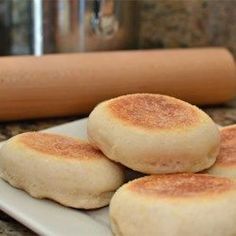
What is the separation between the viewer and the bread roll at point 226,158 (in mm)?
641

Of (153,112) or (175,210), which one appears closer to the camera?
(175,210)

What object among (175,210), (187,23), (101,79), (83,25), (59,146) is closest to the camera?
(175,210)

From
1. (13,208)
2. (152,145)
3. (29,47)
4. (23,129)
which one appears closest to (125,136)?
(152,145)

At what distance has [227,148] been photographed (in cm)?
69

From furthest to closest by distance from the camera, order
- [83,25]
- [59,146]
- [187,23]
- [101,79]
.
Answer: [187,23] < [83,25] < [101,79] < [59,146]

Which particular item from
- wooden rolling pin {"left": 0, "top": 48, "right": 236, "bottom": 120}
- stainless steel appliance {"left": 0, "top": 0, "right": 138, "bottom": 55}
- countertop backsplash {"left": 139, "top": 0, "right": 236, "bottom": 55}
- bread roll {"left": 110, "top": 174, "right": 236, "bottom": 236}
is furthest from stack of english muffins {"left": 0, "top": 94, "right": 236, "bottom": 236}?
countertop backsplash {"left": 139, "top": 0, "right": 236, "bottom": 55}

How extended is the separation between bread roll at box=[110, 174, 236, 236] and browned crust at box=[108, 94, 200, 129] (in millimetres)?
85

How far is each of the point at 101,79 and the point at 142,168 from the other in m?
0.35

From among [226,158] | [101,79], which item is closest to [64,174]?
[226,158]

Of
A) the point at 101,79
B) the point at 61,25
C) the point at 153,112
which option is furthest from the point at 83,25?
the point at 153,112

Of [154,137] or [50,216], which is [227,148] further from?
[50,216]

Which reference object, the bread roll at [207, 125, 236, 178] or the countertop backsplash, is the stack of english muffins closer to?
the bread roll at [207, 125, 236, 178]

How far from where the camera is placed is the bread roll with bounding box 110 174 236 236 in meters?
0.52

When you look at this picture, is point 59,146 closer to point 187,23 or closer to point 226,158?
point 226,158
